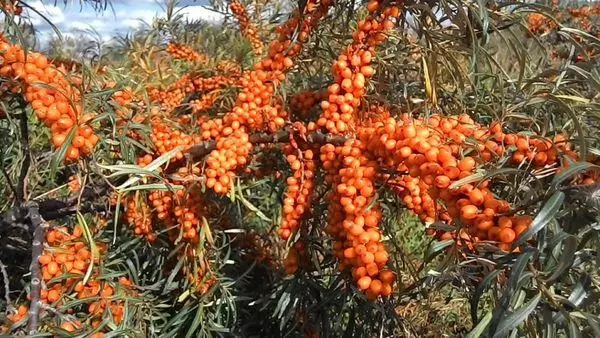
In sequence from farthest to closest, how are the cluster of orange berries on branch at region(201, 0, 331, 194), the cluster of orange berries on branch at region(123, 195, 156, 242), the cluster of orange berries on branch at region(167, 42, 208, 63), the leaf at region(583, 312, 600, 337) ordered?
the cluster of orange berries on branch at region(167, 42, 208, 63), the cluster of orange berries on branch at region(123, 195, 156, 242), the cluster of orange berries on branch at region(201, 0, 331, 194), the leaf at region(583, 312, 600, 337)

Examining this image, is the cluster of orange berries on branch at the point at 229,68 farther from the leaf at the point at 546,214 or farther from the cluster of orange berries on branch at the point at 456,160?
the leaf at the point at 546,214

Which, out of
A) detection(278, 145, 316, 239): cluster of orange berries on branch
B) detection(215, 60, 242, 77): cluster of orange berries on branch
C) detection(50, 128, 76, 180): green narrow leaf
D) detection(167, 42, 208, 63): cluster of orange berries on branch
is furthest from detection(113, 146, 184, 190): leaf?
detection(167, 42, 208, 63): cluster of orange berries on branch

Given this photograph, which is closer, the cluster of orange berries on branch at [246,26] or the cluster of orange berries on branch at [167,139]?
the cluster of orange berries on branch at [167,139]

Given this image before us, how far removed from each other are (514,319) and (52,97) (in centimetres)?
86

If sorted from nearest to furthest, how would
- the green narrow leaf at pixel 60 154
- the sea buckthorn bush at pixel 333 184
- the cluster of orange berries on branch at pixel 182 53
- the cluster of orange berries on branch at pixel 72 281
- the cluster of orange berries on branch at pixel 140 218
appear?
the sea buckthorn bush at pixel 333 184, the green narrow leaf at pixel 60 154, the cluster of orange berries on branch at pixel 72 281, the cluster of orange berries on branch at pixel 140 218, the cluster of orange berries on branch at pixel 182 53

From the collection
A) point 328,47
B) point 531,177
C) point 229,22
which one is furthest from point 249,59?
point 531,177

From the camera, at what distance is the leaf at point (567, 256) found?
660 millimetres

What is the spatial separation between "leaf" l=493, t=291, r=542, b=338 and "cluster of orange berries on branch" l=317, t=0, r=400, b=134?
22.8 inches

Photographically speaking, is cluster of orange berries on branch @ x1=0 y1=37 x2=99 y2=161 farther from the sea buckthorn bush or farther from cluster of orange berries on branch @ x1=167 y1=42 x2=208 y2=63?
cluster of orange berries on branch @ x1=167 y1=42 x2=208 y2=63

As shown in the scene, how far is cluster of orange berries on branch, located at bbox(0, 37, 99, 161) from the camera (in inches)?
42.8

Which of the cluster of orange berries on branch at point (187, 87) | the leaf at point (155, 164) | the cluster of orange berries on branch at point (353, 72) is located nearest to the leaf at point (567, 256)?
the cluster of orange berries on branch at point (353, 72)

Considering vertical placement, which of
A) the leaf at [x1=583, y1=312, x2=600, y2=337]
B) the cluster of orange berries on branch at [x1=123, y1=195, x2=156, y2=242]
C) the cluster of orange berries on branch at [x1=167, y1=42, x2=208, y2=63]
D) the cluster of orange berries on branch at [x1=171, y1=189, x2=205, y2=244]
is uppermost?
the leaf at [x1=583, y1=312, x2=600, y2=337]

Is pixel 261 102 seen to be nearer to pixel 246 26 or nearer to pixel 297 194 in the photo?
pixel 297 194

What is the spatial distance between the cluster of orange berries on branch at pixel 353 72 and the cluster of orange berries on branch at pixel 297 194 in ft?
0.32
